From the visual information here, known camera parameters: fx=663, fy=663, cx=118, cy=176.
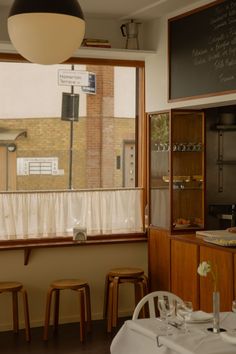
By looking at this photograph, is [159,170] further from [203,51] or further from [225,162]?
[203,51]

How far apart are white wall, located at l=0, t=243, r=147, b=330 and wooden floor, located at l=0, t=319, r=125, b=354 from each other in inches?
8.1

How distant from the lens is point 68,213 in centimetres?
654

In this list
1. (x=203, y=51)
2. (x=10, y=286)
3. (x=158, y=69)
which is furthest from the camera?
(x=158, y=69)

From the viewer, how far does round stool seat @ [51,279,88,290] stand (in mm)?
5867

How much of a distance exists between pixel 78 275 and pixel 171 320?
9.58 feet

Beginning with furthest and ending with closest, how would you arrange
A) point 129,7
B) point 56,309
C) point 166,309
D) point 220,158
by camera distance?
1. point 220,158
2. point 56,309
3. point 129,7
4. point 166,309

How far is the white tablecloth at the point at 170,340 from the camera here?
128 inches

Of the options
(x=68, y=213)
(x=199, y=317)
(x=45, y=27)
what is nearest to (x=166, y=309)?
(x=199, y=317)

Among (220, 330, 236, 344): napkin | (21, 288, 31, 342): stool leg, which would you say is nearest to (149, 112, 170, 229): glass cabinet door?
(21, 288, 31, 342): stool leg

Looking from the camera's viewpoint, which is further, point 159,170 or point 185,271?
point 159,170

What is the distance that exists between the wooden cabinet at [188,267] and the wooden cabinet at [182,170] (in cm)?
20

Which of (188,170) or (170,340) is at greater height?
(188,170)

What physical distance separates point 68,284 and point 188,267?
1075 mm

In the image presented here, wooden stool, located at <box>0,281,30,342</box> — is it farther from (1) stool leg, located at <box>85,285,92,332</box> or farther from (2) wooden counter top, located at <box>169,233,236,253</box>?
(2) wooden counter top, located at <box>169,233,236,253</box>
